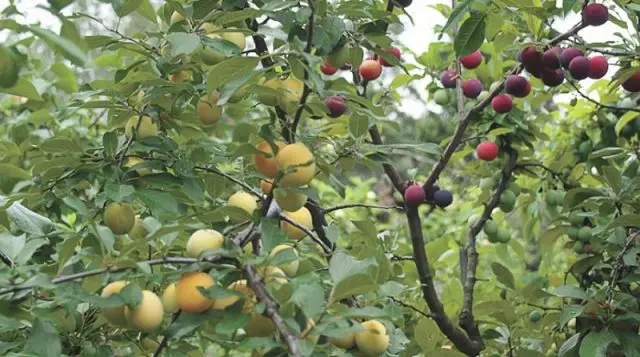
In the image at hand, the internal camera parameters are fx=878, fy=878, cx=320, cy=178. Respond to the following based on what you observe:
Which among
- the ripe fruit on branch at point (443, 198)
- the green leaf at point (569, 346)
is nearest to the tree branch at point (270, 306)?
the green leaf at point (569, 346)

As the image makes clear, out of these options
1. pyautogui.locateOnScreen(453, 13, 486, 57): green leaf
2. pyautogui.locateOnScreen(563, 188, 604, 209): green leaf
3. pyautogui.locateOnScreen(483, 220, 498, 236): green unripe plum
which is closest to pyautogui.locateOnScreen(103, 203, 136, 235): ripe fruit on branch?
pyautogui.locateOnScreen(453, 13, 486, 57): green leaf

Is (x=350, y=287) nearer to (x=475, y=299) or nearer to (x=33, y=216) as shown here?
(x=33, y=216)

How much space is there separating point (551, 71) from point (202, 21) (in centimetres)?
91

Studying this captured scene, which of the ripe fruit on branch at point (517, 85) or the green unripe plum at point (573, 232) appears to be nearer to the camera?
the ripe fruit on branch at point (517, 85)

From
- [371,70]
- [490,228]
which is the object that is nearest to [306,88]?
[371,70]

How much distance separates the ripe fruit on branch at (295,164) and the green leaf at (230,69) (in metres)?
0.13

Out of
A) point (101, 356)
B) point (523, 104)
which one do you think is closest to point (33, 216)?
point (101, 356)

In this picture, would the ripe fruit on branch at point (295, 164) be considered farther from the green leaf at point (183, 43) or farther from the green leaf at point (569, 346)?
the green leaf at point (569, 346)

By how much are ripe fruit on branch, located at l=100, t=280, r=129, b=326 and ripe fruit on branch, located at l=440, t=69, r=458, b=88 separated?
1.46 meters

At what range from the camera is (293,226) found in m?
1.47

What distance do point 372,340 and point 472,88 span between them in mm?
1284

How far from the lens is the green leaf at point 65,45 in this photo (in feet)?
3.14

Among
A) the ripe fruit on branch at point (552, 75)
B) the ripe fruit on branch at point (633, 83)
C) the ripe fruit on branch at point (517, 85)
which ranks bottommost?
the ripe fruit on branch at point (517, 85)

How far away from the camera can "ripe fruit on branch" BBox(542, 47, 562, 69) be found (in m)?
2.01
